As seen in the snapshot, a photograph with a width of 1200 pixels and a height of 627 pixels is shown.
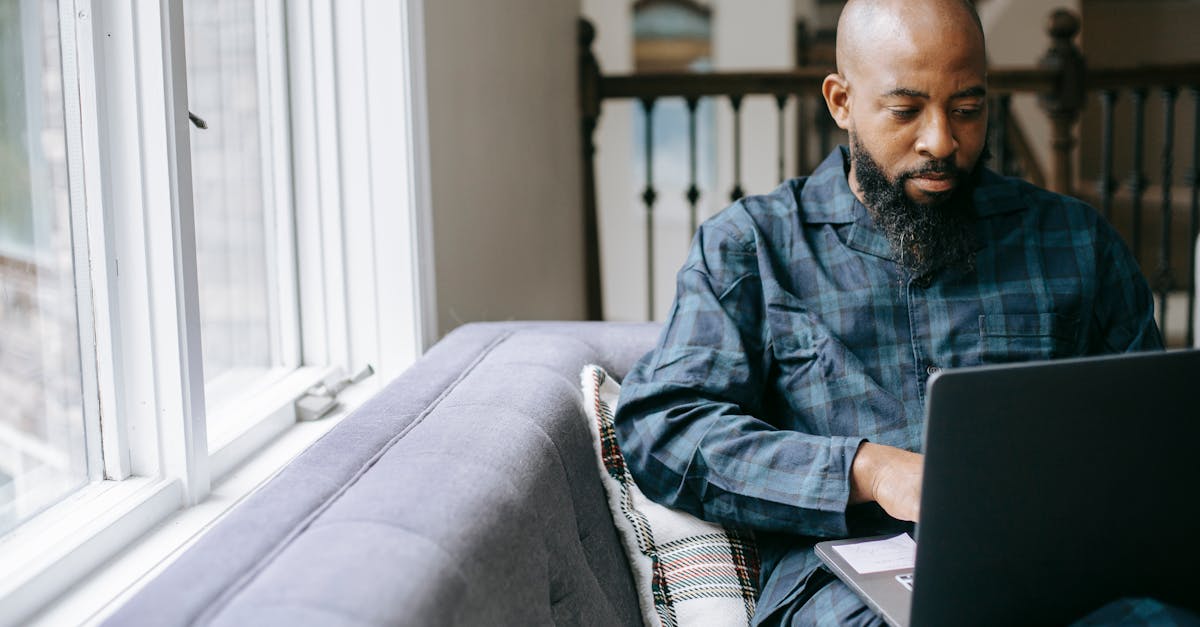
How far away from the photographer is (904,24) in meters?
1.51

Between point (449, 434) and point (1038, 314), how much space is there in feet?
2.68

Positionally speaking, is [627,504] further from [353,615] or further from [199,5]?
[199,5]

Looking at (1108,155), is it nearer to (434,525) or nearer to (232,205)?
(232,205)

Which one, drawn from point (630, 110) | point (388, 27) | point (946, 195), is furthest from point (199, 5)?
point (630, 110)

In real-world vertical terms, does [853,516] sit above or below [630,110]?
below

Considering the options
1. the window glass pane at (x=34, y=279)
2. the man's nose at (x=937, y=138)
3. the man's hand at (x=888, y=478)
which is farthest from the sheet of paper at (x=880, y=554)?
Answer: the window glass pane at (x=34, y=279)

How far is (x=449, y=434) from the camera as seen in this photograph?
1.24m

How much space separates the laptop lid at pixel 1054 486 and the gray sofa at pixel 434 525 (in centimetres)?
38

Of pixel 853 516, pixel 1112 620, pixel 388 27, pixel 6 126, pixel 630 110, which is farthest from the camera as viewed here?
pixel 630 110

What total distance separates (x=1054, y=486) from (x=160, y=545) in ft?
2.88

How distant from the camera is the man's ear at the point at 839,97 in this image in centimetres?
164

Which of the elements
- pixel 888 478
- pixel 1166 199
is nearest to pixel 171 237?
pixel 888 478

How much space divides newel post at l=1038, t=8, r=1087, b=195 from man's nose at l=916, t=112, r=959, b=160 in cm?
196

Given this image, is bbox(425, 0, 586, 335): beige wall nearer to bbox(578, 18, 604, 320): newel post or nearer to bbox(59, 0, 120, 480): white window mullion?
bbox(578, 18, 604, 320): newel post
